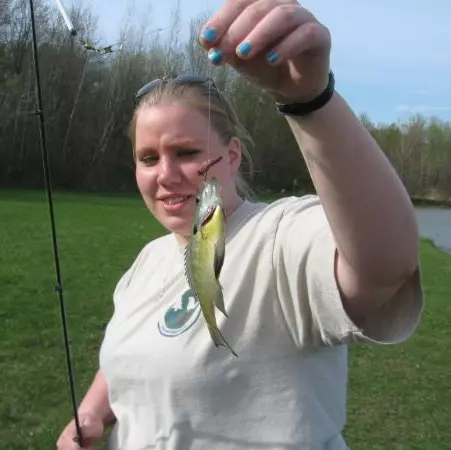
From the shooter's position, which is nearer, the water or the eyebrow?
the eyebrow

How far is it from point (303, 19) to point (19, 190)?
1603 inches

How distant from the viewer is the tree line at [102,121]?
3848 millimetres

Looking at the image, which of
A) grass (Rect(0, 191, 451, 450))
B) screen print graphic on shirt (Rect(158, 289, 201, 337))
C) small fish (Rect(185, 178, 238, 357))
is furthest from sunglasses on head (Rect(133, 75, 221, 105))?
grass (Rect(0, 191, 451, 450))

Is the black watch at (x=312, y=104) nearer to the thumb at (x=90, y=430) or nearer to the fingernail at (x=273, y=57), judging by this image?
the fingernail at (x=273, y=57)

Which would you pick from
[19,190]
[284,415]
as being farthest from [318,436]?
[19,190]

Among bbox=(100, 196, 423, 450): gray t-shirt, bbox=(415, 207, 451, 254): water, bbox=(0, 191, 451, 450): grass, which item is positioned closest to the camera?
bbox=(100, 196, 423, 450): gray t-shirt

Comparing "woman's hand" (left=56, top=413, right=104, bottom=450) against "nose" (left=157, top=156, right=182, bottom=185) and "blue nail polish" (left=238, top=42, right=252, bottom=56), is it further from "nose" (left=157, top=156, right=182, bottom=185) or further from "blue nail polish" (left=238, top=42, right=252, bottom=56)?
"blue nail polish" (left=238, top=42, right=252, bottom=56)

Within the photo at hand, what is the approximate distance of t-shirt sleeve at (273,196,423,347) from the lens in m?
1.73

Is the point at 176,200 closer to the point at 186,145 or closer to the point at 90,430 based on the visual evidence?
the point at 186,145

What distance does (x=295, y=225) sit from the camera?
1941 mm

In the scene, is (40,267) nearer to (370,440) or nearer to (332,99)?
(370,440)

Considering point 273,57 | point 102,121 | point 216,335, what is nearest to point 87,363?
point 216,335

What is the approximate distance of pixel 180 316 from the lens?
2227mm

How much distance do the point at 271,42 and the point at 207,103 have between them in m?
0.96
